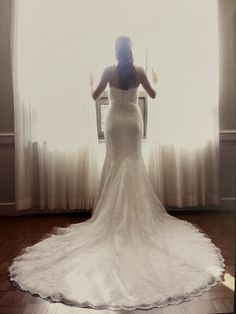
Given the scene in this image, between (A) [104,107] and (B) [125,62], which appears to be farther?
(A) [104,107]

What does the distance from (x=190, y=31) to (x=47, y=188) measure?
5.85 feet

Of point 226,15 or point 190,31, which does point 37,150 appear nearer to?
point 190,31

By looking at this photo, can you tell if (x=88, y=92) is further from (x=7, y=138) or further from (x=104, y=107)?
(x=7, y=138)

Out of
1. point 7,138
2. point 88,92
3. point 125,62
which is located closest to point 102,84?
point 125,62

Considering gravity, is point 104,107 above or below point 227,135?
above

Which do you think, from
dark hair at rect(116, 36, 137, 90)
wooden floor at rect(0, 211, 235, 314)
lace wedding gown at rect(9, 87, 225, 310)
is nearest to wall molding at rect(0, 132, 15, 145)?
wooden floor at rect(0, 211, 235, 314)

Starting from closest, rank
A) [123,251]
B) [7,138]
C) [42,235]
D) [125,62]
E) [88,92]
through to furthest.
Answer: [123,251]
[125,62]
[42,235]
[88,92]
[7,138]

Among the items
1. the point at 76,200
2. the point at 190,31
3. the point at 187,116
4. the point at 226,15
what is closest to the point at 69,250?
the point at 76,200

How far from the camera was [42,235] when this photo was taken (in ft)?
9.20

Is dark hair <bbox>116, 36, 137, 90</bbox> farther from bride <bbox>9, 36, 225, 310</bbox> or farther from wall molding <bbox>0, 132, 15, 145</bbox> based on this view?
wall molding <bbox>0, 132, 15, 145</bbox>

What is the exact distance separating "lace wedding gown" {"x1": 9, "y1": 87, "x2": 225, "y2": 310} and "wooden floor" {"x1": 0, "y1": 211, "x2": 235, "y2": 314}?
1.7 inches

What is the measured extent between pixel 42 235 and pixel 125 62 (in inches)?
55.1

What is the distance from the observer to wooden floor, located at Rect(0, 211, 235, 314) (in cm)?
172

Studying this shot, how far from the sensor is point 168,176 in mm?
3254
